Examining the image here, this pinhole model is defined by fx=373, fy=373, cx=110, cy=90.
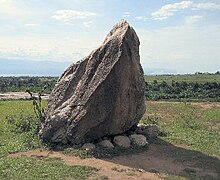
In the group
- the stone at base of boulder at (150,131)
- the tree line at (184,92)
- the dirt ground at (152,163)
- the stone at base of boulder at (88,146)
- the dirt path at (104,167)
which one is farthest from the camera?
the tree line at (184,92)

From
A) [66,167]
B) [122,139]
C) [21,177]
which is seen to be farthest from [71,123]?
[21,177]

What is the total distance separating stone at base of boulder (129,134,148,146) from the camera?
61.3 feet

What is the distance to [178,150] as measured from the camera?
1852 centimetres

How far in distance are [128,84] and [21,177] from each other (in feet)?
24.5

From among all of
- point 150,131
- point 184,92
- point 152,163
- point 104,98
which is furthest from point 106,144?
point 184,92

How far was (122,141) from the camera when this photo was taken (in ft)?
60.7

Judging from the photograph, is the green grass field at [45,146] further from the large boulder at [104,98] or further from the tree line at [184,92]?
the tree line at [184,92]

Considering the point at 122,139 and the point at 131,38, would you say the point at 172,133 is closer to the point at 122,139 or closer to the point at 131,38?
the point at 122,139

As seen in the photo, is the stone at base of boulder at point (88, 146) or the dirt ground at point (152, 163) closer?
the dirt ground at point (152, 163)

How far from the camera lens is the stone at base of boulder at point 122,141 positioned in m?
18.3

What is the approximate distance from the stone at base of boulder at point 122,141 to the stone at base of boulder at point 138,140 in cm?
28

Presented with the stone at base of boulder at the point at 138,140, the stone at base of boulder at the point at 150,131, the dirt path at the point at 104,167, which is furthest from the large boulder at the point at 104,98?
the dirt path at the point at 104,167

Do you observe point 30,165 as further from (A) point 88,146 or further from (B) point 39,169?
(A) point 88,146

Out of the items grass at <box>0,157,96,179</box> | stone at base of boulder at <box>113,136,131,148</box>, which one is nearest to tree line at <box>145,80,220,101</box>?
stone at base of boulder at <box>113,136,131,148</box>
